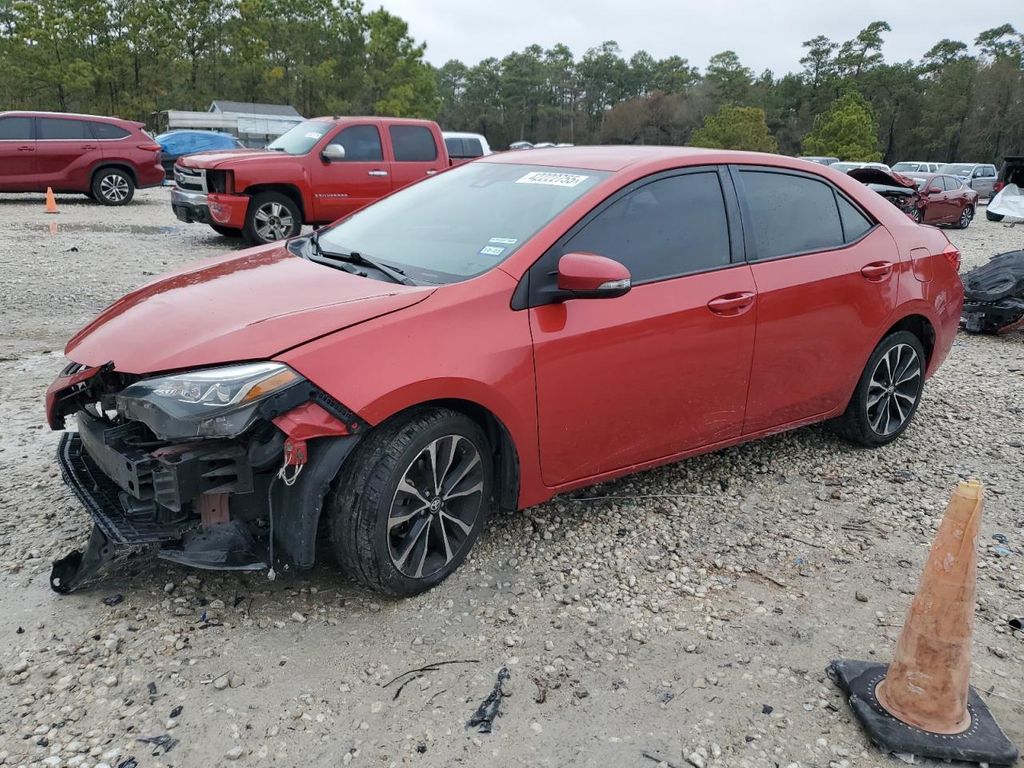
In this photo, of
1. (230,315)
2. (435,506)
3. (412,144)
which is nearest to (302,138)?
(412,144)

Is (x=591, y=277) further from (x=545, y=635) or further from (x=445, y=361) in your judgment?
(x=545, y=635)

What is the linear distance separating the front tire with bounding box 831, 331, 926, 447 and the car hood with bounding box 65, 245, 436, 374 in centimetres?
280

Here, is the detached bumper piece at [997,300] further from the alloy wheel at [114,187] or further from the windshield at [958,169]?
the windshield at [958,169]

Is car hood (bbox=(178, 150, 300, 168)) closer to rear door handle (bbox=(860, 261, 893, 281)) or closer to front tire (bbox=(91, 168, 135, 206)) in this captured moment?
front tire (bbox=(91, 168, 135, 206))

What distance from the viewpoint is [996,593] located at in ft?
11.1

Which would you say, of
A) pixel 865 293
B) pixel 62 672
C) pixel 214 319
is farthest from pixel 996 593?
pixel 62 672

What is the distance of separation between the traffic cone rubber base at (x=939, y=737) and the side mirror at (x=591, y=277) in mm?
1625

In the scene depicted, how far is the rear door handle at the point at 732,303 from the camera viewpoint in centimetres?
371

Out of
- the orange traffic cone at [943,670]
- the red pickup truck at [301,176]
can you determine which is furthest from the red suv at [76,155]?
the orange traffic cone at [943,670]

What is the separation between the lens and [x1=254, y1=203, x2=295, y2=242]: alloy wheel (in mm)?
11092

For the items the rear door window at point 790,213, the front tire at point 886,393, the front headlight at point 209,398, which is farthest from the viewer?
the front tire at point 886,393

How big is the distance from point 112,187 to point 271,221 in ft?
23.2

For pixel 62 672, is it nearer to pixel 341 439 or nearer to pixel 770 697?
pixel 341 439

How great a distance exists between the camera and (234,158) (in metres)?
11.0
